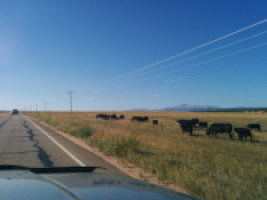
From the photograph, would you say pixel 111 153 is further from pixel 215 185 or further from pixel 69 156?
pixel 215 185

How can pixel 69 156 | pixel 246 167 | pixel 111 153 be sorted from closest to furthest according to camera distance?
pixel 246 167 < pixel 69 156 < pixel 111 153

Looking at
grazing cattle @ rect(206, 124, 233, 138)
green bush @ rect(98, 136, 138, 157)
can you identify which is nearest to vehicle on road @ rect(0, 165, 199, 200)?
green bush @ rect(98, 136, 138, 157)

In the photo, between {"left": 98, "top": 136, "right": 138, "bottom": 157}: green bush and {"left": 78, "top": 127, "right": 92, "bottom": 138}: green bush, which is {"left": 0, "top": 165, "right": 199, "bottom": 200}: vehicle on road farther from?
{"left": 78, "top": 127, "right": 92, "bottom": 138}: green bush

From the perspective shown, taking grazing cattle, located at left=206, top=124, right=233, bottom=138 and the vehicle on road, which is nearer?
the vehicle on road

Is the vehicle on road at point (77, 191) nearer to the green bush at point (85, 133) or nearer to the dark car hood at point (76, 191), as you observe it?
the dark car hood at point (76, 191)

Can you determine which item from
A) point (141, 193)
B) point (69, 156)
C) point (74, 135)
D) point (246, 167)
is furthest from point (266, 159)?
point (74, 135)

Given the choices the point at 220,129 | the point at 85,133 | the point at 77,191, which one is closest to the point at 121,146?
the point at 85,133

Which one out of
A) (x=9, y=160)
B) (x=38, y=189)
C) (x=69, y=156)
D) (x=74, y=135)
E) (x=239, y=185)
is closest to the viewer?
(x=38, y=189)

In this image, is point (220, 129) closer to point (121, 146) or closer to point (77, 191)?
point (121, 146)

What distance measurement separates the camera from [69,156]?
1034 cm

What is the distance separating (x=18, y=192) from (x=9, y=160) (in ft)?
23.4

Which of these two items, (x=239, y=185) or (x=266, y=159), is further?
(x=266, y=159)

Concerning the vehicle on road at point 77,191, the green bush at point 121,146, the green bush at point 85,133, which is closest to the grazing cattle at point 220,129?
the green bush at point 85,133

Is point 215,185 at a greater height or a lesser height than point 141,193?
lesser
